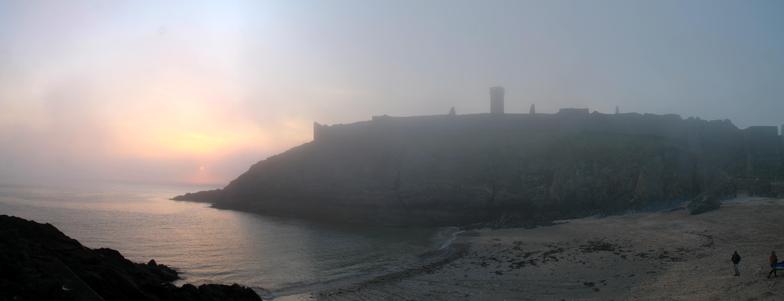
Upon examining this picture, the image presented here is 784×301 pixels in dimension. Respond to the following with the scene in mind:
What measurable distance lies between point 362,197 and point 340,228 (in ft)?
26.0

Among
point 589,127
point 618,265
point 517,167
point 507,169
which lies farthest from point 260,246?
point 589,127

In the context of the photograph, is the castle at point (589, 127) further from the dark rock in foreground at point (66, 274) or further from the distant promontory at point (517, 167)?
the dark rock in foreground at point (66, 274)

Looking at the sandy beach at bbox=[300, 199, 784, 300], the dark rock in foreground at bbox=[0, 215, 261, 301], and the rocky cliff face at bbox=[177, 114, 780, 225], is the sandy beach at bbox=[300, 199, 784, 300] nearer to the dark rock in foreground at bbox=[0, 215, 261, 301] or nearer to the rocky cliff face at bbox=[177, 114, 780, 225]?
the dark rock in foreground at bbox=[0, 215, 261, 301]

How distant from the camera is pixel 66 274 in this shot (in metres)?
13.5

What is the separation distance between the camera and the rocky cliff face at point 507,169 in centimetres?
4675

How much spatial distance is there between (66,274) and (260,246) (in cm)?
2031

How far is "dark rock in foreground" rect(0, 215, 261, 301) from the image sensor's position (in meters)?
12.0

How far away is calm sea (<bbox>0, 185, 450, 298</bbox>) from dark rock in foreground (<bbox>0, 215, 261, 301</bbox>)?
390cm

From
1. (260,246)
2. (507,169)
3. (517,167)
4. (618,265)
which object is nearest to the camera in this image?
(618,265)

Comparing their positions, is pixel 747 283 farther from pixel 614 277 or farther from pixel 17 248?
pixel 17 248

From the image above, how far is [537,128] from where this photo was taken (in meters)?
56.3

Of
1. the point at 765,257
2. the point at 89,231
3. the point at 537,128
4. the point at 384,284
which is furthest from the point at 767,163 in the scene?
the point at 89,231

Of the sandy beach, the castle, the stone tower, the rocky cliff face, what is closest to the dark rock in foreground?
the sandy beach

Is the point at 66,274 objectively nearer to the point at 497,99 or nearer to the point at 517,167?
the point at 517,167
